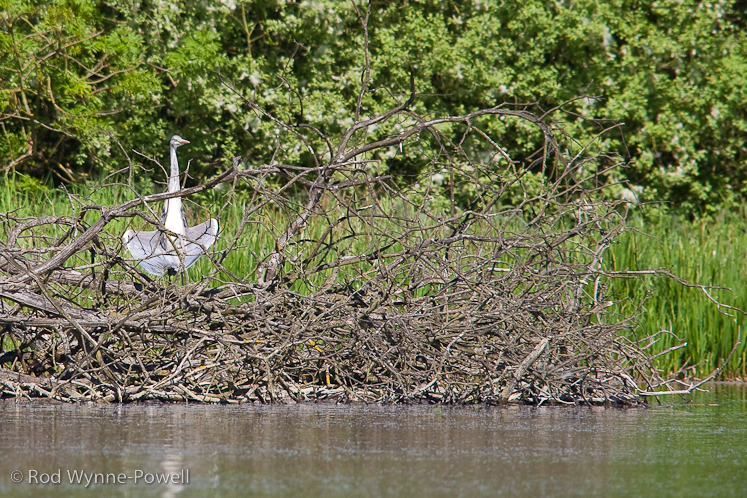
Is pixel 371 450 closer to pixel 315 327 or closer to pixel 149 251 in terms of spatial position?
pixel 315 327

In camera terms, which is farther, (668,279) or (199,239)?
(668,279)

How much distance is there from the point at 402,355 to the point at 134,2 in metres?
6.77

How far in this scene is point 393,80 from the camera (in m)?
12.0

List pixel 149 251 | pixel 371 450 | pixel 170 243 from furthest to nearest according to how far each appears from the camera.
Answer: pixel 149 251
pixel 170 243
pixel 371 450

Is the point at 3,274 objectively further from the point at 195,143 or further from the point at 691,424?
the point at 195,143

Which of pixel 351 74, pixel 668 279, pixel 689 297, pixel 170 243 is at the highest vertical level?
pixel 351 74

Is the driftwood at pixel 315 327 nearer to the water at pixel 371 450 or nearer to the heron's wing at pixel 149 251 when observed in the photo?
the water at pixel 371 450

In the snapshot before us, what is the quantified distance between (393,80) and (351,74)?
2.27 feet

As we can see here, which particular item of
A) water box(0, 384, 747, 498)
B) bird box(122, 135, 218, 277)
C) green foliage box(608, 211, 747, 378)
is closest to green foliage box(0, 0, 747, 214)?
green foliage box(608, 211, 747, 378)

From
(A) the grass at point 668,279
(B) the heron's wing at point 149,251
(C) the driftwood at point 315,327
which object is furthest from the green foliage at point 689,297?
(B) the heron's wing at point 149,251

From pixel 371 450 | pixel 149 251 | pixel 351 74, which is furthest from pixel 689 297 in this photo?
pixel 351 74

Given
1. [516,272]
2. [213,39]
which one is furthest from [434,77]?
[516,272]

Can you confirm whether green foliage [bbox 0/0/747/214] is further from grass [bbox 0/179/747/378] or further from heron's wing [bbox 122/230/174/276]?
heron's wing [bbox 122/230/174/276]

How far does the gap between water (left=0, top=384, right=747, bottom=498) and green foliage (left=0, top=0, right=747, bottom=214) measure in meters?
5.62
